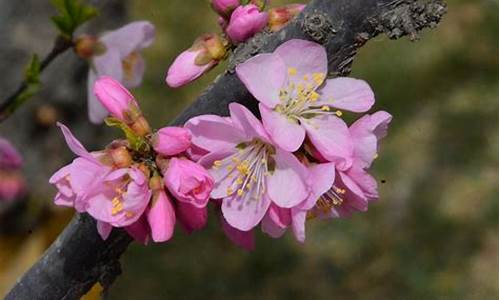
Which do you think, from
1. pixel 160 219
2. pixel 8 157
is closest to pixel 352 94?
pixel 160 219

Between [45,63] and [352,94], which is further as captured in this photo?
[45,63]

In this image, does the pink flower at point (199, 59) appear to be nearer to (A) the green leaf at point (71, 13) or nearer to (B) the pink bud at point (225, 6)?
(B) the pink bud at point (225, 6)

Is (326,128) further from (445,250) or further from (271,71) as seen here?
(445,250)

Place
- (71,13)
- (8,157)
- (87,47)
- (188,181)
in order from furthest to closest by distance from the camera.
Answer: (8,157) < (87,47) < (71,13) < (188,181)

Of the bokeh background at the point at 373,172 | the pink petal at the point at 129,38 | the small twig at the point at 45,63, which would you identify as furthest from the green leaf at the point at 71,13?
the bokeh background at the point at 373,172

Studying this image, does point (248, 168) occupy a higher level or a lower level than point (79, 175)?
lower

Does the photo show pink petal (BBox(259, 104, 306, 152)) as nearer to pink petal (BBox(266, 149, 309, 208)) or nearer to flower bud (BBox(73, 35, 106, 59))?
pink petal (BBox(266, 149, 309, 208))

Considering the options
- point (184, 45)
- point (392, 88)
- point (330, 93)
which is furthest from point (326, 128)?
point (184, 45)

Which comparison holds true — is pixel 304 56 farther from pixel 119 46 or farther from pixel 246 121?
pixel 119 46
